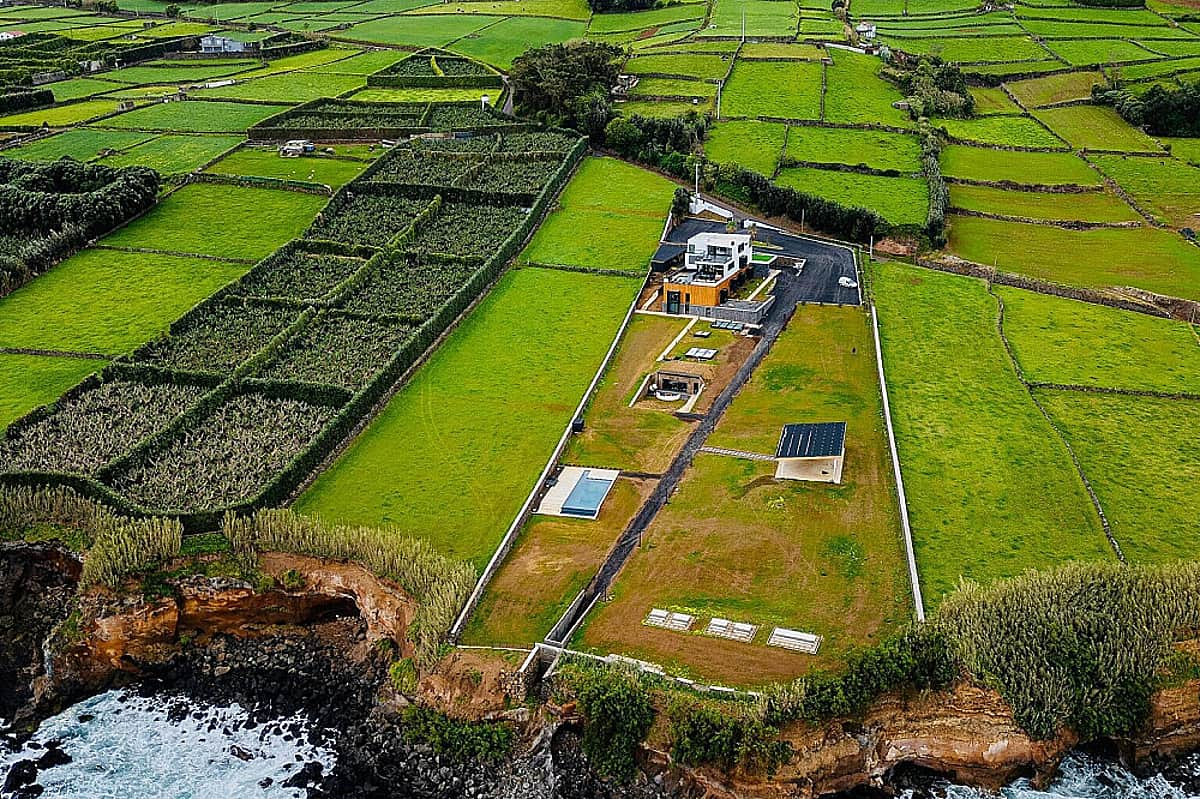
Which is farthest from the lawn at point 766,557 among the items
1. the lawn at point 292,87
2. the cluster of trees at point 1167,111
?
the lawn at point 292,87

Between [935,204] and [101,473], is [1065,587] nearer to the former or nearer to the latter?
[101,473]

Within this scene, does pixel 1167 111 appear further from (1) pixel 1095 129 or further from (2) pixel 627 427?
(2) pixel 627 427

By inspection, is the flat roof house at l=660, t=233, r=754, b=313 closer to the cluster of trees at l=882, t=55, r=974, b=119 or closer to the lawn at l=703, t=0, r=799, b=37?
the cluster of trees at l=882, t=55, r=974, b=119

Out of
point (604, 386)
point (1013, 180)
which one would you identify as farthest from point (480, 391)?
point (1013, 180)

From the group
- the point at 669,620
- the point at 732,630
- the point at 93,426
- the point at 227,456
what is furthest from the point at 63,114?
the point at 732,630

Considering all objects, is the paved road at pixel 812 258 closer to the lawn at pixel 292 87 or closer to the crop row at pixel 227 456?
the crop row at pixel 227 456
